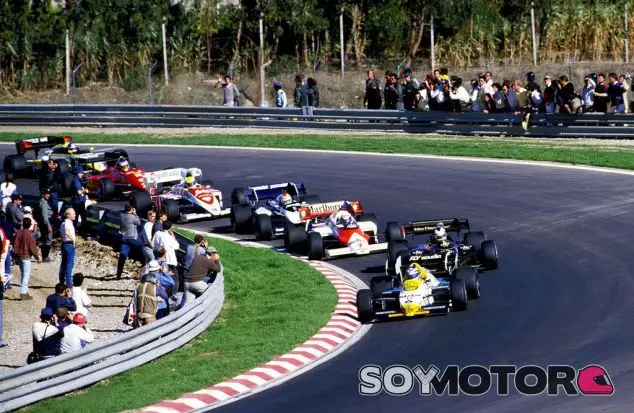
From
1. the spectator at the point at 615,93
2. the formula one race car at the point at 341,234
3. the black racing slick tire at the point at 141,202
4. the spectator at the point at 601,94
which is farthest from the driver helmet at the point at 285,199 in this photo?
the spectator at the point at 615,93

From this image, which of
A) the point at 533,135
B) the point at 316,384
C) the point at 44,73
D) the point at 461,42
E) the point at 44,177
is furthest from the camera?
the point at 44,73

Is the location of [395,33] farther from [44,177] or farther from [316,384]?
[316,384]

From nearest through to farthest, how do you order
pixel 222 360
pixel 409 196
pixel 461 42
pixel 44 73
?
1. pixel 222 360
2. pixel 409 196
3. pixel 461 42
4. pixel 44 73

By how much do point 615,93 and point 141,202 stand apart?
13.0m

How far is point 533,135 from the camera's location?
34.9m

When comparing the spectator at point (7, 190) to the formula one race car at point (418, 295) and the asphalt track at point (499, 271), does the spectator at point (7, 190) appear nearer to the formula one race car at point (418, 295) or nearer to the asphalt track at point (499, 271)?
the asphalt track at point (499, 271)

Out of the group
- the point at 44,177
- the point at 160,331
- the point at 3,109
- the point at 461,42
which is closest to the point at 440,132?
the point at 461,42

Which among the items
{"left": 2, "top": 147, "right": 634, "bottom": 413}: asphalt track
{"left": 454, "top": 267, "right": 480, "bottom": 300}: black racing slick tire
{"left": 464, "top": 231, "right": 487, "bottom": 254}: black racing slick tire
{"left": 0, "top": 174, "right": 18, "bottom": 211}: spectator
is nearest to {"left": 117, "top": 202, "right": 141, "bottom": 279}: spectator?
{"left": 2, "top": 147, "right": 634, "bottom": 413}: asphalt track

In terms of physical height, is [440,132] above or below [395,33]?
below

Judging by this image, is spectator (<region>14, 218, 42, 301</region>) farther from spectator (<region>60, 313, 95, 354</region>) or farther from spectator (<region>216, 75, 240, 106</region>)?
spectator (<region>216, 75, 240, 106</region>)

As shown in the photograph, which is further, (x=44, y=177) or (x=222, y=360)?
(x=44, y=177)

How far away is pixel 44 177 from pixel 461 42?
17.2m

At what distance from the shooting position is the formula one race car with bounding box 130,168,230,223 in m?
28.2

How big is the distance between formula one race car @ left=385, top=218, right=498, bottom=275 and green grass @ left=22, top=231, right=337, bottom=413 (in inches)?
54.6
